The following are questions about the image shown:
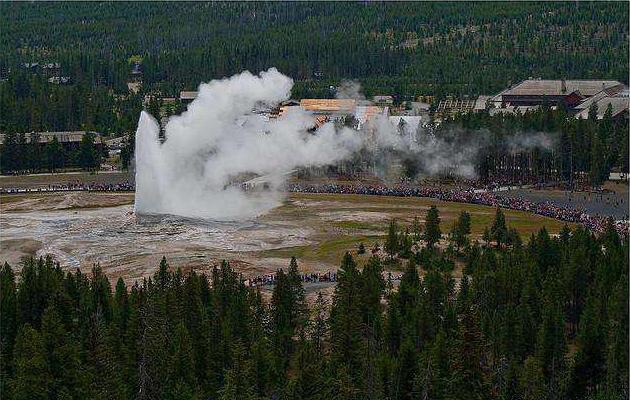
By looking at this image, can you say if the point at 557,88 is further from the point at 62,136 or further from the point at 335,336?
the point at 335,336

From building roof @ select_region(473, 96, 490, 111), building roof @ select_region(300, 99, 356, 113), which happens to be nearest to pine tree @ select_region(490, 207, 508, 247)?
building roof @ select_region(300, 99, 356, 113)

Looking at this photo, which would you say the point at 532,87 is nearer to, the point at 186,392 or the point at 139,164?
the point at 139,164

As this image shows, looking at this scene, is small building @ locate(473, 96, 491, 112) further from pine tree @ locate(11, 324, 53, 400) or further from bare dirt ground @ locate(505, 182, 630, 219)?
pine tree @ locate(11, 324, 53, 400)

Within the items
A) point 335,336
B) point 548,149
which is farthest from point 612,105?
point 335,336

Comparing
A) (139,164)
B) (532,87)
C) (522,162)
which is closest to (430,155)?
(522,162)

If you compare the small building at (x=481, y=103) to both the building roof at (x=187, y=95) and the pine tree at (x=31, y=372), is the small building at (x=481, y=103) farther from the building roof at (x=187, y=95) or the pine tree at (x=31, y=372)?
the pine tree at (x=31, y=372)
